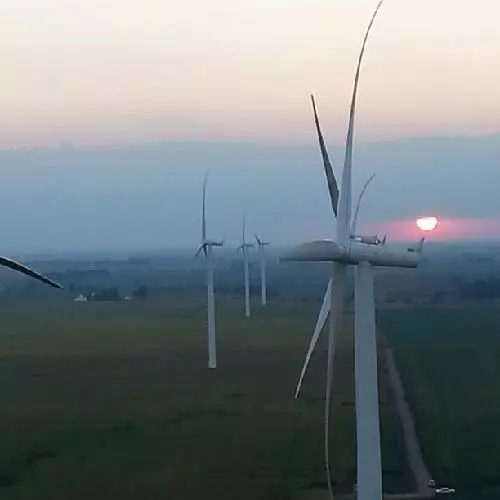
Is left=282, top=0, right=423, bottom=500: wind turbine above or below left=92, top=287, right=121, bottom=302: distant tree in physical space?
below

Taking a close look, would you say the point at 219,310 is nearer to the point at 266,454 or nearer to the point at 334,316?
the point at 266,454

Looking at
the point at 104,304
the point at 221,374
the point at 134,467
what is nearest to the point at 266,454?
the point at 134,467

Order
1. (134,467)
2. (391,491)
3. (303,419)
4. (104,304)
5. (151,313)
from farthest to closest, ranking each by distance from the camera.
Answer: (104,304) < (151,313) < (303,419) < (134,467) < (391,491)

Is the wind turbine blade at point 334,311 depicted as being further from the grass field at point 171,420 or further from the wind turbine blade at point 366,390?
the grass field at point 171,420

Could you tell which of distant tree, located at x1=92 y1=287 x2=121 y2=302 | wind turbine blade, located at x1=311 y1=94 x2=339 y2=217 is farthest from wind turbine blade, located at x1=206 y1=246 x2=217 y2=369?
distant tree, located at x1=92 y1=287 x2=121 y2=302

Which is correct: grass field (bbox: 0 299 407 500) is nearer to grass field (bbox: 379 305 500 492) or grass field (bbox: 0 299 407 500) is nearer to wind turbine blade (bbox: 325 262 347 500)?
grass field (bbox: 379 305 500 492)
